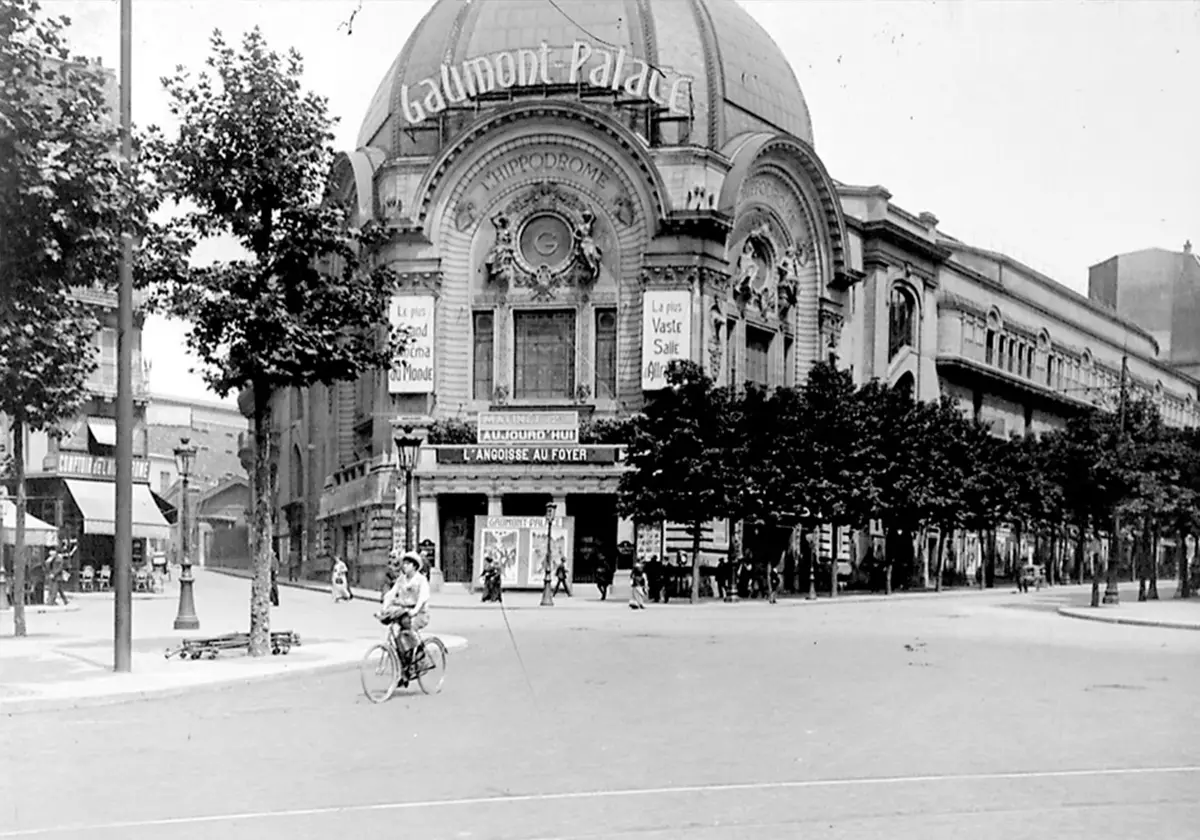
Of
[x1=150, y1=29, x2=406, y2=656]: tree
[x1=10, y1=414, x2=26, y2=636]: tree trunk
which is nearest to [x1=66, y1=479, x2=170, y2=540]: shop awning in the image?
[x1=10, y1=414, x2=26, y2=636]: tree trunk

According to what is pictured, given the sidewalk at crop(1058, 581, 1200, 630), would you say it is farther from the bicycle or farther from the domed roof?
the domed roof

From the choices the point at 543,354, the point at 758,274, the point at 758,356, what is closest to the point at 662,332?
the point at 543,354

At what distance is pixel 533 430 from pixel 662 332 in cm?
620

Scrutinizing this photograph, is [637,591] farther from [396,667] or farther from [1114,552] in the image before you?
[396,667]

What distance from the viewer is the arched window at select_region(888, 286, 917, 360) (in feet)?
243

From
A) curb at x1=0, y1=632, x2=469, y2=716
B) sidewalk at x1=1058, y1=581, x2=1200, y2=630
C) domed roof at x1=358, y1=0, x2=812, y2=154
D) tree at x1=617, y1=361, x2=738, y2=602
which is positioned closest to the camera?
curb at x1=0, y1=632, x2=469, y2=716

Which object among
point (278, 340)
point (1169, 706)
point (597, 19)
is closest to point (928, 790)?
point (1169, 706)

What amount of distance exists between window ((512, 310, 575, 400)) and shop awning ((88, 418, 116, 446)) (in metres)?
15.0

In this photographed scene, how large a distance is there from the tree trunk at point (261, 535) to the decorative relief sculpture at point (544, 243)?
33.5 meters

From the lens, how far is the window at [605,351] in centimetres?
5534

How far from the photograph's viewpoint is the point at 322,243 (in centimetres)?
2162

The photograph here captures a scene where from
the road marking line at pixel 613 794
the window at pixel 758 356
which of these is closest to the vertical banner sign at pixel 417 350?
the window at pixel 758 356

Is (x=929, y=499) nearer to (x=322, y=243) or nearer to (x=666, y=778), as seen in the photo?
(x=322, y=243)

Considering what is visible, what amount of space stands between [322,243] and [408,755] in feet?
38.3
